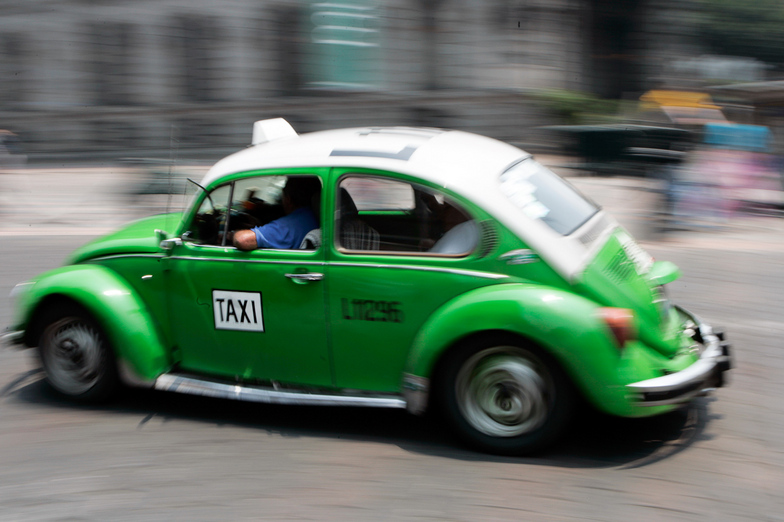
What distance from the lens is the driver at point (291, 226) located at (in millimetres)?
4273

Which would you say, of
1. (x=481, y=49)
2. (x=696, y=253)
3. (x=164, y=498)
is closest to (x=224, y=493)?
(x=164, y=498)

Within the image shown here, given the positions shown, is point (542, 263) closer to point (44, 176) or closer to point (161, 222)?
point (161, 222)

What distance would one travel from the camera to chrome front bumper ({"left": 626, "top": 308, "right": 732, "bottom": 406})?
3.66m

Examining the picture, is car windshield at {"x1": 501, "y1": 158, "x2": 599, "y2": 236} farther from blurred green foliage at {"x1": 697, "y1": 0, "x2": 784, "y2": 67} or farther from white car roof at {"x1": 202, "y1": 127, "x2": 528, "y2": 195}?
blurred green foliage at {"x1": 697, "y1": 0, "x2": 784, "y2": 67}

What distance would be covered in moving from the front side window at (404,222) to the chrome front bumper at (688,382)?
1.07 meters

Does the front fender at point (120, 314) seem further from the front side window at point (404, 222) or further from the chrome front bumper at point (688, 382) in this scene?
the chrome front bumper at point (688, 382)

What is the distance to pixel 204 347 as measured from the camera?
446cm

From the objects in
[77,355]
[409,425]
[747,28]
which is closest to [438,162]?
[409,425]

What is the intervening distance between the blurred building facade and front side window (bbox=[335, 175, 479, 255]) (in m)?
14.9

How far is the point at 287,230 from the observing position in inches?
173

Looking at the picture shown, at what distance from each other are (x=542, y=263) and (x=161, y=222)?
2.65 meters

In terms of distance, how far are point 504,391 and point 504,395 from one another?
2 centimetres

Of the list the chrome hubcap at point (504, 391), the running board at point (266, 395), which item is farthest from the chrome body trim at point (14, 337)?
the chrome hubcap at point (504, 391)

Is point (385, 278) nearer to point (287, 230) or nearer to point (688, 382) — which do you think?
point (287, 230)
